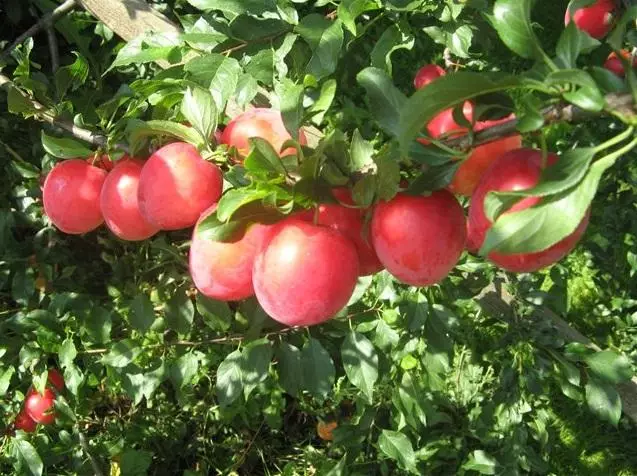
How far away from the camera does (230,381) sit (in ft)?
4.31

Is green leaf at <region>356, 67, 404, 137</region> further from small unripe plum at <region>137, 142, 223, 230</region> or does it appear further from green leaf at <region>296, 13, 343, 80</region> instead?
green leaf at <region>296, 13, 343, 80</region>

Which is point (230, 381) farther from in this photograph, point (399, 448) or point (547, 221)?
point (547, 221)

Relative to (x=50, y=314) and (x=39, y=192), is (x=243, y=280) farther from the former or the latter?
(x=39, y=192)

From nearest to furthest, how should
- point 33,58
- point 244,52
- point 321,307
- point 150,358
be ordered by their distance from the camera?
point 321,307
point 244,52
point 150,358
point 33,58

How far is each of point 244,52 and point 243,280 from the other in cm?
56

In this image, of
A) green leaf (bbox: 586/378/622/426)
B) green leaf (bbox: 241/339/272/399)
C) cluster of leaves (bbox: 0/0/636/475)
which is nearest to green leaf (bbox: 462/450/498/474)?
cluster of leaves (bbox: 0/0/636/475)

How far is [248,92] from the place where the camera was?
1.12m

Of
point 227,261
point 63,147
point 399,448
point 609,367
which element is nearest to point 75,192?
A: point 63,147

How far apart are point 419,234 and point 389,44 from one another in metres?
0.71

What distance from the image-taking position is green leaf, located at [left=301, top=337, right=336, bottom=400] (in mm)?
1303

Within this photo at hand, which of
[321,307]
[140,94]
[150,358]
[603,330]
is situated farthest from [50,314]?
[603,330]

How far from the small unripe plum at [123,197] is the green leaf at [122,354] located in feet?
1.60

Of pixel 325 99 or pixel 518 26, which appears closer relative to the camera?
pixel 518 26

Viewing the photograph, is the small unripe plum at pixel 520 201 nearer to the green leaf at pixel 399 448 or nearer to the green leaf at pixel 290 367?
the green leaf at pixel 290 367
